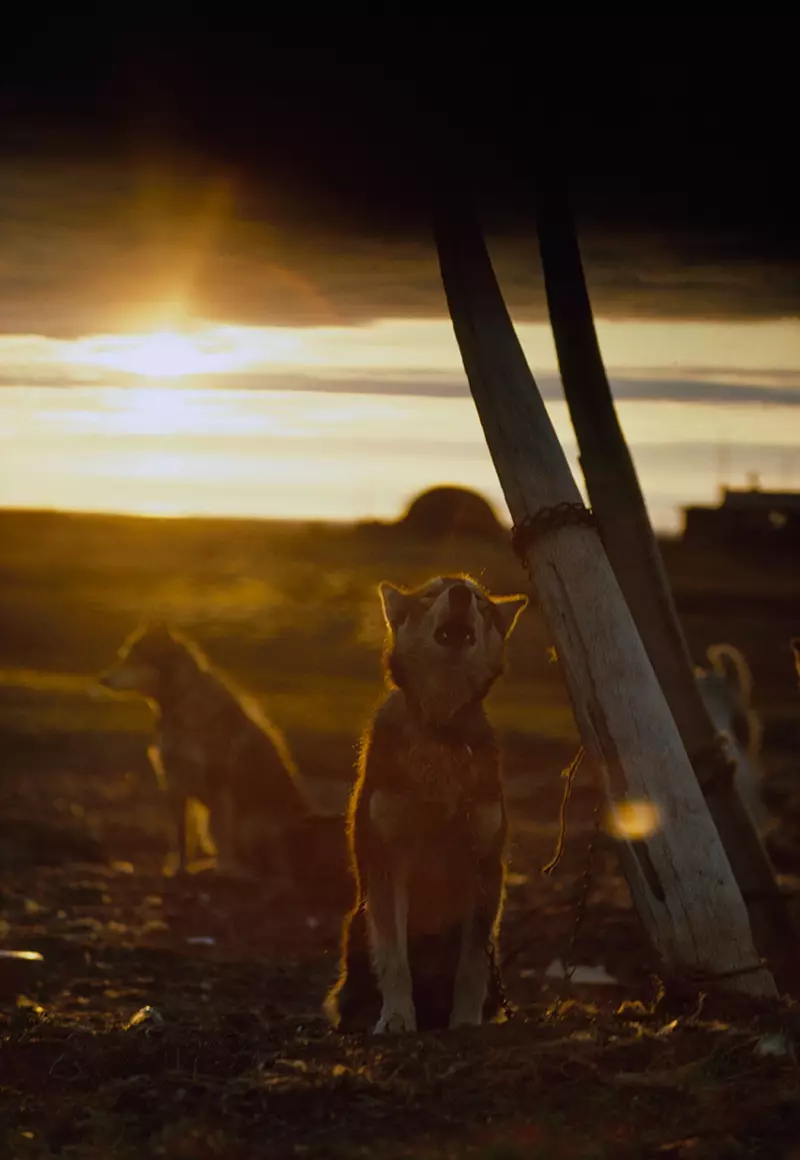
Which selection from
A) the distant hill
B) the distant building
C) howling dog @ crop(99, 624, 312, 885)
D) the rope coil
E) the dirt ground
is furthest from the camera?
the distant building

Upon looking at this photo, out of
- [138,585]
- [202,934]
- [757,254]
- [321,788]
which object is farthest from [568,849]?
[138,585]

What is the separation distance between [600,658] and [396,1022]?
175 cm

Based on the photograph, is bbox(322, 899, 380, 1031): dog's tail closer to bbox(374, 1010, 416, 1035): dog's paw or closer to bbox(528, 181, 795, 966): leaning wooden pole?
bbox(374, 1010, 416, 1035): dog's paw

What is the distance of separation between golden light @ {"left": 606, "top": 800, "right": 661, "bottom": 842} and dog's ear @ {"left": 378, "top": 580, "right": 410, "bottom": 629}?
5.24 ft

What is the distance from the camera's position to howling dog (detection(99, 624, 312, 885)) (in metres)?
14.4

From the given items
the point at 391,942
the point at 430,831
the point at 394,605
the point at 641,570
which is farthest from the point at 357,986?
the point at 641,570

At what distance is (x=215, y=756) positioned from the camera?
15.3 m

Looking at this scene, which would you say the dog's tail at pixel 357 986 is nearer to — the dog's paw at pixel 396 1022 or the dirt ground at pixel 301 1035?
the dirt ground at pixel 301 1035

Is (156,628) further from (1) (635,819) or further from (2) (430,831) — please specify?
(1) (635,819)

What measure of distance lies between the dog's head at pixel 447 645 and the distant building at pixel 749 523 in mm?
21702

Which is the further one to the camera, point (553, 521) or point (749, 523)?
point (749, 523)

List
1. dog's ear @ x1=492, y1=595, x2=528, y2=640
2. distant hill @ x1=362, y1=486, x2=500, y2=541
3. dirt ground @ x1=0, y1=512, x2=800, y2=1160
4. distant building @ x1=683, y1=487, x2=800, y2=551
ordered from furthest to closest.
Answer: distant building @ x1=683, y1=487, x2=800, y2=551
distant hill @ x1=362, y1=486, x2=500, y2=541
dog's ear @ x1=492, y1=595, x2=528, y2=640
dirt ground @ x1=0, y1=512, x2=800, y2=1160

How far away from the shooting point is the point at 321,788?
738 inches

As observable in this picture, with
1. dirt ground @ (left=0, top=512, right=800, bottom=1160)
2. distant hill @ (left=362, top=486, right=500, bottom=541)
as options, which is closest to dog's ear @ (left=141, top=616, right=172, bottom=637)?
dirt ground @ (left=0, top=512, right=800, bottom=1160)
